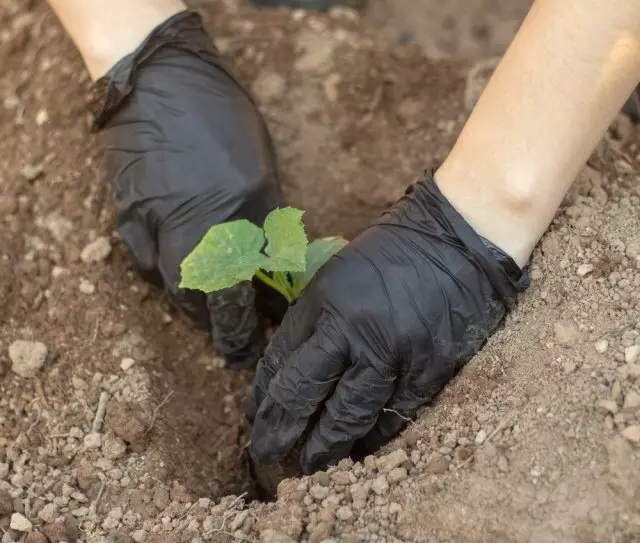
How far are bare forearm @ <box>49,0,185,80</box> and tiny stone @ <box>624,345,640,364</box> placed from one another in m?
1.32

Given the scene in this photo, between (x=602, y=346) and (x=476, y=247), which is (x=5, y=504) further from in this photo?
(x=602, y=346)

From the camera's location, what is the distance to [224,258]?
1.44 metres

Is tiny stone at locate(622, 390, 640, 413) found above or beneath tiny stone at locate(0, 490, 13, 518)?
beneath

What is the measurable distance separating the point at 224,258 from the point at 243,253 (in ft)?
0.14

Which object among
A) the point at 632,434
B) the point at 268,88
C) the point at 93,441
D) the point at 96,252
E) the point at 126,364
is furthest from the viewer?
the point at 268,88

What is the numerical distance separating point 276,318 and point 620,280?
0.85 m

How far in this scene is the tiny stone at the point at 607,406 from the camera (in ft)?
4.01

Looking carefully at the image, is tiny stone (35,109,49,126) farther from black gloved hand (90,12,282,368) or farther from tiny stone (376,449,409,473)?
tiny stone (376,449,409,473)

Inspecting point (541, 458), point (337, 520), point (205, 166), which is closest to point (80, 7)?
point (205, 166)

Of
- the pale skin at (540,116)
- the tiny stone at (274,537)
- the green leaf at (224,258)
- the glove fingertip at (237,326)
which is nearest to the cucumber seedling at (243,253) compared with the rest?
the green leaf at (224,258)

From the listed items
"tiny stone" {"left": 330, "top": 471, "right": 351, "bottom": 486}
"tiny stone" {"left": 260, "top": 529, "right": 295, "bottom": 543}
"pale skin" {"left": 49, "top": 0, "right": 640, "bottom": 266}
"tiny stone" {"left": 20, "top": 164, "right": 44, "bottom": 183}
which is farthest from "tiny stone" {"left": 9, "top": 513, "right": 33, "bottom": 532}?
"pale skin" {"left": 49, "top": 0, "right": 640, "bottom": 266}

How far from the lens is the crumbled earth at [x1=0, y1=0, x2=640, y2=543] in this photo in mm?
1241

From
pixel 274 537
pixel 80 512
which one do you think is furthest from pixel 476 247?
pixel 80 512

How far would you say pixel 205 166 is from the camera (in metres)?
1.72
